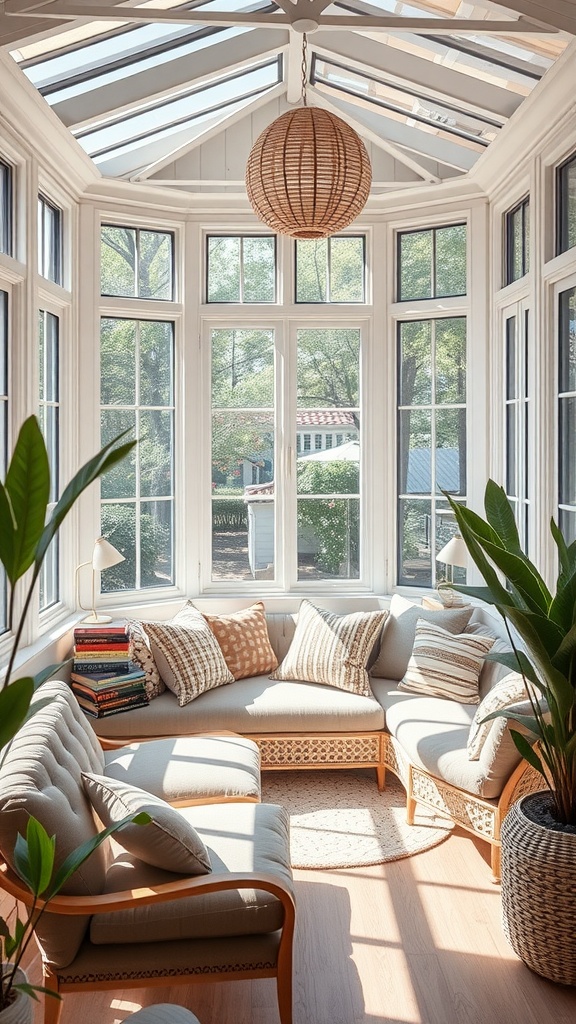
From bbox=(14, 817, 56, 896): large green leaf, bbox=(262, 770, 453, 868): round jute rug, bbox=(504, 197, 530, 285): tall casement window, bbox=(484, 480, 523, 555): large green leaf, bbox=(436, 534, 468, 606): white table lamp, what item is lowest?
bbox=(262, 770, 453, 868): round jute rug

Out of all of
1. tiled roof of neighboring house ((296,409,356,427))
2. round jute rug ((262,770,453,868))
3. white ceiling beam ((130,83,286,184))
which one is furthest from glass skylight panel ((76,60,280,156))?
round jute rug ((262,770,453,868))

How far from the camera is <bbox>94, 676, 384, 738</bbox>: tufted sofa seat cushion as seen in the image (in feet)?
13.9

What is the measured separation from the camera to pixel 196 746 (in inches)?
147

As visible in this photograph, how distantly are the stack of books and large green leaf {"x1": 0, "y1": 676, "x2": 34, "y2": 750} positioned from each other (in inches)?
100

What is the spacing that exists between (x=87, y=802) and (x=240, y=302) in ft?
11.5

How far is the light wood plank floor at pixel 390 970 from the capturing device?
2.69 meters

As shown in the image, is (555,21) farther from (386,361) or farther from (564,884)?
(564,884)

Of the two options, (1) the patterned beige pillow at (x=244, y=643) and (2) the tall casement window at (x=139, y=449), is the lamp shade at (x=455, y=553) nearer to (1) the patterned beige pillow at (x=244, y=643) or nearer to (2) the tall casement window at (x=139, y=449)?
(1) the patterned beige pillow at (x=244, y=643)

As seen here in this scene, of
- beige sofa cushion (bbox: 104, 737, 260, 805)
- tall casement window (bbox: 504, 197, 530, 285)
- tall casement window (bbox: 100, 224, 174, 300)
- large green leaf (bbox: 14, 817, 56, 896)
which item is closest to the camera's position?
large green leaf (bbox: 14, 817, 56, 896)

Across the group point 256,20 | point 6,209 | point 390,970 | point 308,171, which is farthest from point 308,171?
point 390,970

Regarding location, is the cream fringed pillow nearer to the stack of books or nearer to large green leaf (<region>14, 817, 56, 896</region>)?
the stack of books

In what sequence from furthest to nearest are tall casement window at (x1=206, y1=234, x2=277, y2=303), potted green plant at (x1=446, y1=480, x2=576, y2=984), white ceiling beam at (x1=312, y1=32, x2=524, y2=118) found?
tall casement window at (x1=206, y1=234, x2=277, y2=303) → white ceiling beam at (x1=312, y1=32, x2=524, y2=118) → potted green plant at (x1=446, y1=480, x2=576, y2=984)

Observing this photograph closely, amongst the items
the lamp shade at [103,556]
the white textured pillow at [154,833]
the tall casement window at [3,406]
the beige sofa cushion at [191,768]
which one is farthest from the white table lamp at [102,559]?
Result: the white textured pillow at [154,833]

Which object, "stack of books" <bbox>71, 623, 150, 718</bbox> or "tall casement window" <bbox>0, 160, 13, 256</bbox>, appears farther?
"stack of books" <bbox>71, 623, 150, 718</bbox>
